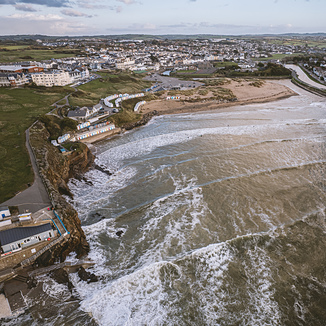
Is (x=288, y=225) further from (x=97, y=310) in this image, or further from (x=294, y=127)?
(x=294, y=127)

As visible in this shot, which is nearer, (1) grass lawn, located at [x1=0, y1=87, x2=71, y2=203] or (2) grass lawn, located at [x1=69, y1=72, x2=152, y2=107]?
(1) grass lawn, located at [x1=0, y1=87, x2=71, y2=203]

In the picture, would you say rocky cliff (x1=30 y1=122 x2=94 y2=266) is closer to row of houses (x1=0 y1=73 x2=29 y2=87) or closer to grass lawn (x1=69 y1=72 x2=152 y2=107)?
grass lawn (x1=69 y1=72 x2=152 y2=107)

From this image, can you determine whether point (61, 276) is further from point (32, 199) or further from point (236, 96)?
point (236, 96)

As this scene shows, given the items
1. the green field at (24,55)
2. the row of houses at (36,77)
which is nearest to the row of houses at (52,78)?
the row of houses at (36,77)

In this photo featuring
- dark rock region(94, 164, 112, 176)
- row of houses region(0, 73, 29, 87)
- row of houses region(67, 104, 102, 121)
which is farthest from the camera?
row of houses region(0, 73, 29, 87)

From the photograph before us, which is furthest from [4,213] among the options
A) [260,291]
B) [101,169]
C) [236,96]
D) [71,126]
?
[236,96]

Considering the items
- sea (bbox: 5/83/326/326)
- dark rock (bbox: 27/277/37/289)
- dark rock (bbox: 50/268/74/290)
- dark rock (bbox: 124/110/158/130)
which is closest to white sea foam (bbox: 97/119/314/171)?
sea (bbox: 5/83/326/326)

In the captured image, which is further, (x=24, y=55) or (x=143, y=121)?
(x=24, y=55)
